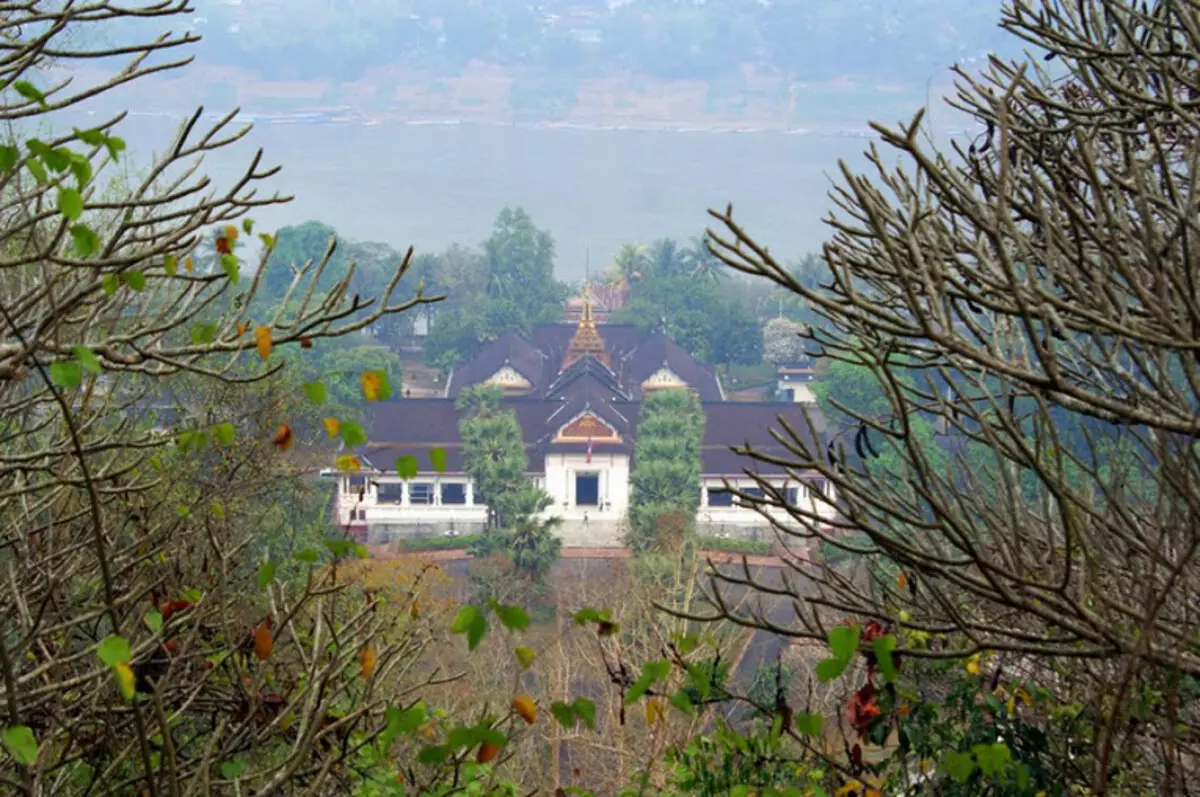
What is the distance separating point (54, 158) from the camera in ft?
5.69

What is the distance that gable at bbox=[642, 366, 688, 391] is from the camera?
35.1 meters

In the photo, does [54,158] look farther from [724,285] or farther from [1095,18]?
[724,285]

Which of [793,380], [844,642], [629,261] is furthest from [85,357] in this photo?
[629,261]

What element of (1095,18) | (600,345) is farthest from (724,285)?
(1095,18)

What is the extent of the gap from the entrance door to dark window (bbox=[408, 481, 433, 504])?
121 inches

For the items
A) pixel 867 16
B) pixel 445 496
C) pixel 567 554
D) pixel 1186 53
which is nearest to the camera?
pixel 1186 53

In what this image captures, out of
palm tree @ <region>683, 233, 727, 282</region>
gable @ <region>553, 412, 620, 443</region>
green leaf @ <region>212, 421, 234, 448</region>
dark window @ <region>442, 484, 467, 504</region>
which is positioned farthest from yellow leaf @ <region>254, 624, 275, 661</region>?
palm tree @ <region>683, 233, 727, 282</region>

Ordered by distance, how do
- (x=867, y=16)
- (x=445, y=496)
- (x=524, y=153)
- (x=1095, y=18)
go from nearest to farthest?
(x=1095, y=18) < (x=445, y=496) < (x=867, y=16) < (x=524, y=153)

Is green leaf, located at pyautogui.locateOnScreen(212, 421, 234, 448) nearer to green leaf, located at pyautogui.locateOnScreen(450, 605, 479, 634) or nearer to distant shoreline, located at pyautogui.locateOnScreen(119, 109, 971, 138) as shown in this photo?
green leaf, located at pyautogui.locateOnScreen(450, 605, 479, 634)

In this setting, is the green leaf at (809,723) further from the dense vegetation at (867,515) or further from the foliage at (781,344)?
the foliage at (781,344)

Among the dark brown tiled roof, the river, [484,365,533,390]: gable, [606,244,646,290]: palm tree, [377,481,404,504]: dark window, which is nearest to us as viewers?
[377,481,404,504]: dark window

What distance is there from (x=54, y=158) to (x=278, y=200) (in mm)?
770

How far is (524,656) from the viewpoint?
76.9 inches

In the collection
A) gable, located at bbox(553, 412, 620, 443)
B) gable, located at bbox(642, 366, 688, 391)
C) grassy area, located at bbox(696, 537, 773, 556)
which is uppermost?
gable, located at bbox(642, 366, 688, 391)
